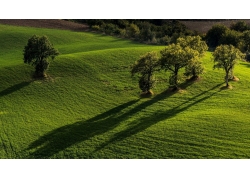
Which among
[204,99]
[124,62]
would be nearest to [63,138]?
[204,99]

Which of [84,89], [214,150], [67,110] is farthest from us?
[84,89]

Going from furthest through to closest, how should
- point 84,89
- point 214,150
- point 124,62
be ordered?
point 124,62
point 84,89
point 214,150

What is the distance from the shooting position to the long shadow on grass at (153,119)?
46.0m

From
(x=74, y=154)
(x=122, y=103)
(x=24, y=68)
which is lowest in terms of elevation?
(x=74, y=154)

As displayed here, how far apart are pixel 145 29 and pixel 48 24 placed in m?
43.9

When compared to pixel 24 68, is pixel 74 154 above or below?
below

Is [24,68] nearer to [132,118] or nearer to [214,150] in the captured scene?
[132,118]

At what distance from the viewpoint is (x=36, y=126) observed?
5009cm

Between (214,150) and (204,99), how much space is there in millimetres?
20010

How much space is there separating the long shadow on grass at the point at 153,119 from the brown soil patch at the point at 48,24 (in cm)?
8123

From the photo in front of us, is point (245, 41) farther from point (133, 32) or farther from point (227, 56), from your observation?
point (227, 56)

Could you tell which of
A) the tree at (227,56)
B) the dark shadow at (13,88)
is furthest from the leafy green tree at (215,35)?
the dark shadow at (13,88)

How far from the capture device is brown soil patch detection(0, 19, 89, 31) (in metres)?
122

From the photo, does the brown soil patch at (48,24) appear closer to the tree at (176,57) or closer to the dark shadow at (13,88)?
the dark shadow at (13,88)
